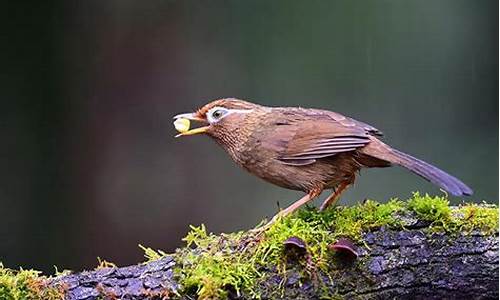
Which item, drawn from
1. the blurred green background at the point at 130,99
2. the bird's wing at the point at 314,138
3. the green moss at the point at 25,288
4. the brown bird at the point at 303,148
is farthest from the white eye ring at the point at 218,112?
the blurred green background at the point at 130,99

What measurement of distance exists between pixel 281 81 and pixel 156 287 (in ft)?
10.4

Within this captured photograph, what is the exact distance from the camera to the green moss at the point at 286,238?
101 inches

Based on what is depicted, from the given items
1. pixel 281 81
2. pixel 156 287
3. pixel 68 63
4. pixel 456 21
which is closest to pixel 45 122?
pixel 68 63

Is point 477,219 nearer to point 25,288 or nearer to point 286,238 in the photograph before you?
point 286,238

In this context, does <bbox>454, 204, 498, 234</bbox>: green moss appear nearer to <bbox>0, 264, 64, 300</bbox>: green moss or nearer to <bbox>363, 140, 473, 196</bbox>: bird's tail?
<bbox>363, 140, 473, 196</bbox>: bird's tail

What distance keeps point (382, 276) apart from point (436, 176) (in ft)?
1.25

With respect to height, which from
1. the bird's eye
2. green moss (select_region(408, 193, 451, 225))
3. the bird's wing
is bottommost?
green moss (select_region(408, 193, 451, 225))

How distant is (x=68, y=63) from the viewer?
5668 millimetres

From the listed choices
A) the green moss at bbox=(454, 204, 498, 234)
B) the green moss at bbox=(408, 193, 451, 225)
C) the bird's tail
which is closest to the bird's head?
the bird's tail

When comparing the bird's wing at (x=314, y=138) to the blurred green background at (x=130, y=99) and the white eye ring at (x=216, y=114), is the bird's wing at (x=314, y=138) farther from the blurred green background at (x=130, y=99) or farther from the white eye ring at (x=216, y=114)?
the blurred green background at (x=130, y=99)

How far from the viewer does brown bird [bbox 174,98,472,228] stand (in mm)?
2818

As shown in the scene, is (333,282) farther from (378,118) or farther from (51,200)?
(51,200)

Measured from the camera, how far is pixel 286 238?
2.64 m

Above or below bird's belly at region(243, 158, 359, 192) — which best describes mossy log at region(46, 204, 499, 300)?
below
